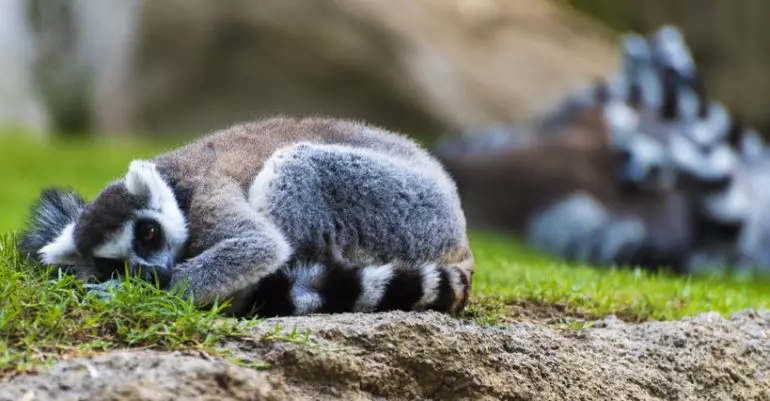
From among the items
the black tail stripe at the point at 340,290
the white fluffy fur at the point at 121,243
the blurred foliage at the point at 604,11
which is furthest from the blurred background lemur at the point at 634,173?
the blurred foliage at the point at 604,11

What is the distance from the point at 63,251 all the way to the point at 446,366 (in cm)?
155

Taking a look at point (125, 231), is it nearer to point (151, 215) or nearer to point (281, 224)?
point (151, 215)

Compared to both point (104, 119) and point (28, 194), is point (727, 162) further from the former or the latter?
point (104, 119)

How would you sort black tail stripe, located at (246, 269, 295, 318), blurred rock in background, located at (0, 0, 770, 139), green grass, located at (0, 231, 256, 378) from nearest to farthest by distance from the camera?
1. green grass, located at (0, 231, 256, 378)
2. black tail stripe, located at (246, 269, 295, 318)
3. blurred rock in background, located at (0, 0, 770, 139)

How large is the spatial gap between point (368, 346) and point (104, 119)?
1590 centimetres

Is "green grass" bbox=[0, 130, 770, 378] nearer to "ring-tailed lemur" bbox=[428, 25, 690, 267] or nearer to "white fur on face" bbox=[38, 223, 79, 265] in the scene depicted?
"white fur on face" bbox=[38, 223, 79, 265]

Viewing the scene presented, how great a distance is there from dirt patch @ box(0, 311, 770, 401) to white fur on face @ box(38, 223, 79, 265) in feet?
2.46

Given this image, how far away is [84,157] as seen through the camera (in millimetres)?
13398

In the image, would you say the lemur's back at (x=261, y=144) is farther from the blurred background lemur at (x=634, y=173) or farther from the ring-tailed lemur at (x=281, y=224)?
the blurred background lemur at (x=634, y=173)

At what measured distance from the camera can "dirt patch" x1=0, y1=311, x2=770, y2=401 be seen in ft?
10.6

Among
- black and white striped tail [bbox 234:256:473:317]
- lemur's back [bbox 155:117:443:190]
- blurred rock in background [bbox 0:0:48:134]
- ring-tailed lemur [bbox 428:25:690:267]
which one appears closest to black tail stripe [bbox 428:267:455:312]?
black and white striped tail [bbox 234:256:473:317]

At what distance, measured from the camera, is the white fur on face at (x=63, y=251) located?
3961mm

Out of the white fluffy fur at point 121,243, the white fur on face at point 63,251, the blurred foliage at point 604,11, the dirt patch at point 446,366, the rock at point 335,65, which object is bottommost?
the dirt patch at point 446,366

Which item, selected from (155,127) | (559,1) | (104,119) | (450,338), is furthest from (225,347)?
(559,1)
